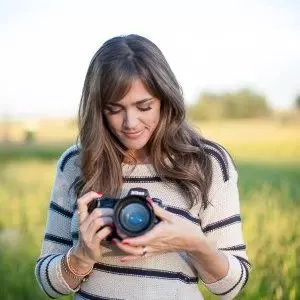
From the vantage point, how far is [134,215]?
1.22 m

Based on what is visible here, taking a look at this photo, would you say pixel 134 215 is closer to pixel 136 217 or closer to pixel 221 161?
pixel 136 217

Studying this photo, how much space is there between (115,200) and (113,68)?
10.4 inches

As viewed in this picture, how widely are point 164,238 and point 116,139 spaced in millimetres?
296

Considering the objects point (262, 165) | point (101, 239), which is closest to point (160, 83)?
point (101, 239)

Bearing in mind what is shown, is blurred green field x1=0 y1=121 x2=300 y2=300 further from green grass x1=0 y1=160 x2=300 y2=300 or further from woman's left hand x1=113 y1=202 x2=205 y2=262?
woman's left hand x1=113 y1=202 x2=205 y2=262

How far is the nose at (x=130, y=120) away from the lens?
131cm

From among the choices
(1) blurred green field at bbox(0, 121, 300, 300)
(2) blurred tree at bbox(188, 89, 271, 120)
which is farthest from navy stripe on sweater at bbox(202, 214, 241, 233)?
(2) blurred tree at bbox(188, 89, 271, 120)

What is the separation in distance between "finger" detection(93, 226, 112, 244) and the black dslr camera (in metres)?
0.02

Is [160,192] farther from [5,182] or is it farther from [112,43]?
[5,182]

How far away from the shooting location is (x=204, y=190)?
1.37 metres

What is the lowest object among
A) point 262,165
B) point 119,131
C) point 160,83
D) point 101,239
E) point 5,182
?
point 5,182

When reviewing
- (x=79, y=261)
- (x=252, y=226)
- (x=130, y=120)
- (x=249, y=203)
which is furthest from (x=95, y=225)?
(x=249, y=203)

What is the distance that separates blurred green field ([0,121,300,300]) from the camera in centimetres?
245

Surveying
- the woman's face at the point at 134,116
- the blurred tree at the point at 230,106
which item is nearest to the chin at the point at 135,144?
the woman's face at the point at 134,116
